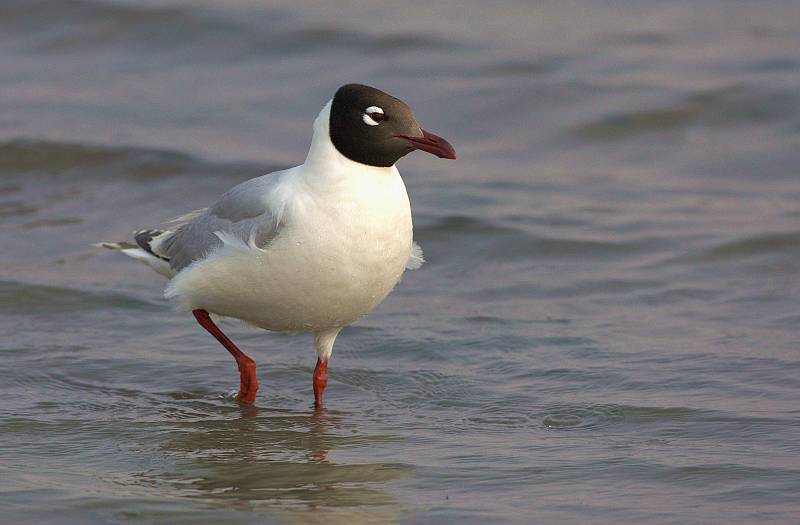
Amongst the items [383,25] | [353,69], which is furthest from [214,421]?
[383,25]

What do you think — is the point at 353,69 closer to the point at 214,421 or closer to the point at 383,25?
the point at 383,25

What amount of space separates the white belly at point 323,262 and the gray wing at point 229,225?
0.24ft

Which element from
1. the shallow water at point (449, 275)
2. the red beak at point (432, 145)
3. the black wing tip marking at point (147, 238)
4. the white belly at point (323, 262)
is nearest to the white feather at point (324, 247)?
the white belly at point (323, 262)

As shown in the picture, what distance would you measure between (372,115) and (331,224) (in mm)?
526

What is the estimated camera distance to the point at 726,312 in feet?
27.8

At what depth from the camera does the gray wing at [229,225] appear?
6418mm

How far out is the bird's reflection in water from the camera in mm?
5410

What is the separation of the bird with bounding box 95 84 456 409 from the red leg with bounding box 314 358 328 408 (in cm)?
43

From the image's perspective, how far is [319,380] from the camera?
7082 millimetres

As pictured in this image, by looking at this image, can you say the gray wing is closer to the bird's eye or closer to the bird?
the bird

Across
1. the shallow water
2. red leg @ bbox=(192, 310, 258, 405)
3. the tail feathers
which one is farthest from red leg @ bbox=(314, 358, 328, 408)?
the tail feathers

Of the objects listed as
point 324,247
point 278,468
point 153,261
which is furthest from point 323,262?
point 153,261

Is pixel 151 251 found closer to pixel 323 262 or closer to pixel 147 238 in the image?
pixel 147 238

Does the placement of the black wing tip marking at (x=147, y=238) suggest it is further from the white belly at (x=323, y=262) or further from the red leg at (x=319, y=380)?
the red leg at (x=319, y=380)
